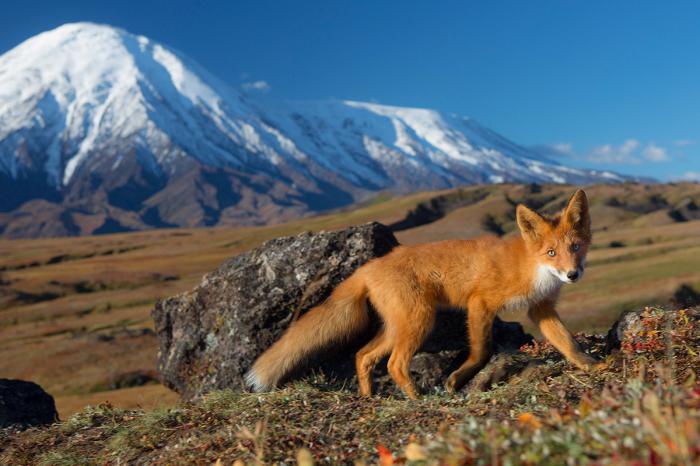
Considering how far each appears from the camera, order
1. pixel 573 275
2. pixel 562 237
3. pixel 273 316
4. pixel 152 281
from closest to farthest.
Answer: pixel 573 275 → pixel 562 237 → pixel 273 316 → pixel 152 281

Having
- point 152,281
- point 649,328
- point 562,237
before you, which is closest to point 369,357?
point 562,237

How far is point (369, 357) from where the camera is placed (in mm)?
9867

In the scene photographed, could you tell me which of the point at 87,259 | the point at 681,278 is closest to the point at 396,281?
the point at 681,278

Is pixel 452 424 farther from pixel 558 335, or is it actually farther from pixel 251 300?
pixel 251 300

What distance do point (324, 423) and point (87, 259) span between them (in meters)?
128

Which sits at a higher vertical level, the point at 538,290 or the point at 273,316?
the point at 538,290

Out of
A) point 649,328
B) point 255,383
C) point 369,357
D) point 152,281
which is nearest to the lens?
point 649,328

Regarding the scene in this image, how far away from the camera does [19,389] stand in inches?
472

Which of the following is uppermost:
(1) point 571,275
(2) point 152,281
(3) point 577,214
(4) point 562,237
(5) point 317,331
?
(3) point 577,214

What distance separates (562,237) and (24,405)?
980cm

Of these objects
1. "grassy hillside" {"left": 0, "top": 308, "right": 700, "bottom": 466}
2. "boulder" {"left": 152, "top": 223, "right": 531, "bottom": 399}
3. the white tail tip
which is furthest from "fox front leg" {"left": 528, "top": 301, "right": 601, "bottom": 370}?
the white tail tip

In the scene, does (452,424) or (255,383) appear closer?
(452,424)

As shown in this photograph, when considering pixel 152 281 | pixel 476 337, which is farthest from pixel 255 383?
pixel 152 281

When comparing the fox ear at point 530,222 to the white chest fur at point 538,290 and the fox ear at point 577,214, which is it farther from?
the white chest fur at point 538,290
